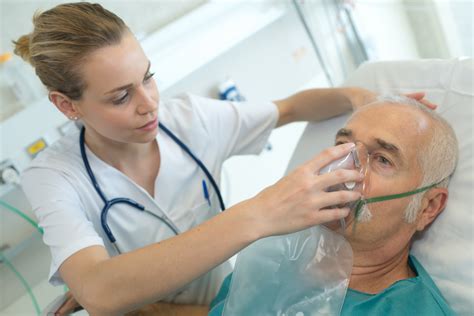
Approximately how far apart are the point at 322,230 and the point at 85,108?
73cm

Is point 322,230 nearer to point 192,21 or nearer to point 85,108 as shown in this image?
point 85,108

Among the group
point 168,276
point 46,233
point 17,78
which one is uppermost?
point 17,78

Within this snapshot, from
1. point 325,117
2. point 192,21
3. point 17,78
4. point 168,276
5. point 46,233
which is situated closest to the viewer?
point 168,276

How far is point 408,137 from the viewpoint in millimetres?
1209

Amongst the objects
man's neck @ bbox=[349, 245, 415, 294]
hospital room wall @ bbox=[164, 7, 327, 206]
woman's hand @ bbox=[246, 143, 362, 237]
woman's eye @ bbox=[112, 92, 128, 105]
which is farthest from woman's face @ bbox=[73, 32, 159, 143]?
hospital room wall @ bbox=[164, 7, 327, 206]

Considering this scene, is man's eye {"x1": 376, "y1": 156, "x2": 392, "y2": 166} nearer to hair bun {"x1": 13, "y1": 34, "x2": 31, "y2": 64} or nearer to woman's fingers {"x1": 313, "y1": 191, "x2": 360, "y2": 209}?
woman's fingers {"x1": 313, "y1": 191, "x2": 360, "y2": 209}

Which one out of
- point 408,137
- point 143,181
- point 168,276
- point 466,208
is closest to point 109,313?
point 168,276

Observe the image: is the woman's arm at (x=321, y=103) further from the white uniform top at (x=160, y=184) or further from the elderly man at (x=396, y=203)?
the elderly man at (x=396, y=203)

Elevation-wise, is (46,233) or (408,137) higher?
(46,233)

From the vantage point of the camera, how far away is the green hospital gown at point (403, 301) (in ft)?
3.61

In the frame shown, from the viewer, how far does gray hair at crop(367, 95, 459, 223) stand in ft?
3.96

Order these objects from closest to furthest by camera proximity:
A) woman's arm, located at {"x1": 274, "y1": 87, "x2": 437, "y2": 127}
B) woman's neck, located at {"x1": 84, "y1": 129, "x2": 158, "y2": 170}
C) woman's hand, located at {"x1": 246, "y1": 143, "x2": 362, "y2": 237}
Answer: woman's hand, located at {"x1": 246, "y1": 143, "x2": 362, "y2": 237}
woman's neck, located at {"x1": 84, "y1": 129, "x2": 158, "y2": 170}
woman's arm, located at {"x1": 274, "y1": 87, "x2": 437, "y2": 127}

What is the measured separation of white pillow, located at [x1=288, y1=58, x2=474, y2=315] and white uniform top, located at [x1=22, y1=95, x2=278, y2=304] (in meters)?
0.34

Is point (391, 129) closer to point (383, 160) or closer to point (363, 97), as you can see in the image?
point (383, 160)
